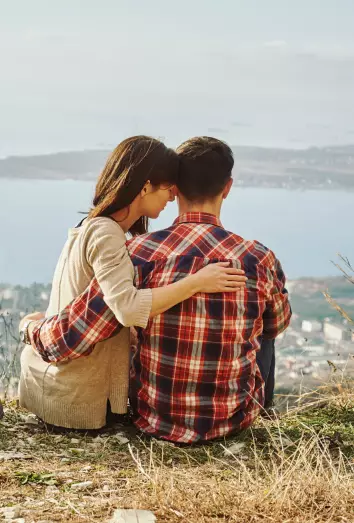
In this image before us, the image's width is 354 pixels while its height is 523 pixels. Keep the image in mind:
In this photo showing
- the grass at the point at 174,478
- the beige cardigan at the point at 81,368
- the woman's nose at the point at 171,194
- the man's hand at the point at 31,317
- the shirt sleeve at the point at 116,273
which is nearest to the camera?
the grass at the point at 174,478

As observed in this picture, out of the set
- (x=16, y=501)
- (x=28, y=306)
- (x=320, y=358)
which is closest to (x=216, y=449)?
(x=16, y=501)

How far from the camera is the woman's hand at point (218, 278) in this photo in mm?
3510

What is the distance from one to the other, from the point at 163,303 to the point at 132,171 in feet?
1.75

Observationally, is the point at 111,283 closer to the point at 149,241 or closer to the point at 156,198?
the point at 149,241

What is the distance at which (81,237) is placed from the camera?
3643 mm

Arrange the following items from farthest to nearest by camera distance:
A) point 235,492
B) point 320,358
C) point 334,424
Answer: point 320,358, point 334,424, point 235,492

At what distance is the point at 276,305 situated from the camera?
380cm

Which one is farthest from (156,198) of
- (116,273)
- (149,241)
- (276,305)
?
(276,305)

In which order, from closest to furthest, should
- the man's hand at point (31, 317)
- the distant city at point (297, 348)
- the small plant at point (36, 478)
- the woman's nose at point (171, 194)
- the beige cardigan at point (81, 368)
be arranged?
the small plant at point (36, 478)
the beige cardigan at point (81, 368)
the woman's nose at point (171, 194)
the man's hand at point (31, 317)
the distant city at point (297, 348)

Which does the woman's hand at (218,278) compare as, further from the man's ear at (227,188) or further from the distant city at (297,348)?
the distant city at (297,348)

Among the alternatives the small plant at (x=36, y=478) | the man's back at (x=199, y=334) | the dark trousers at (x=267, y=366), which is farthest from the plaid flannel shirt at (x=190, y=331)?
A: the small plant at (x=36, y=478)

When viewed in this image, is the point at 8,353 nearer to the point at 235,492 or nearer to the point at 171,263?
the point at 171,263

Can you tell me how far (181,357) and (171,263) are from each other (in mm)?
362

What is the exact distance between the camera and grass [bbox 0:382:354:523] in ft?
9.44
